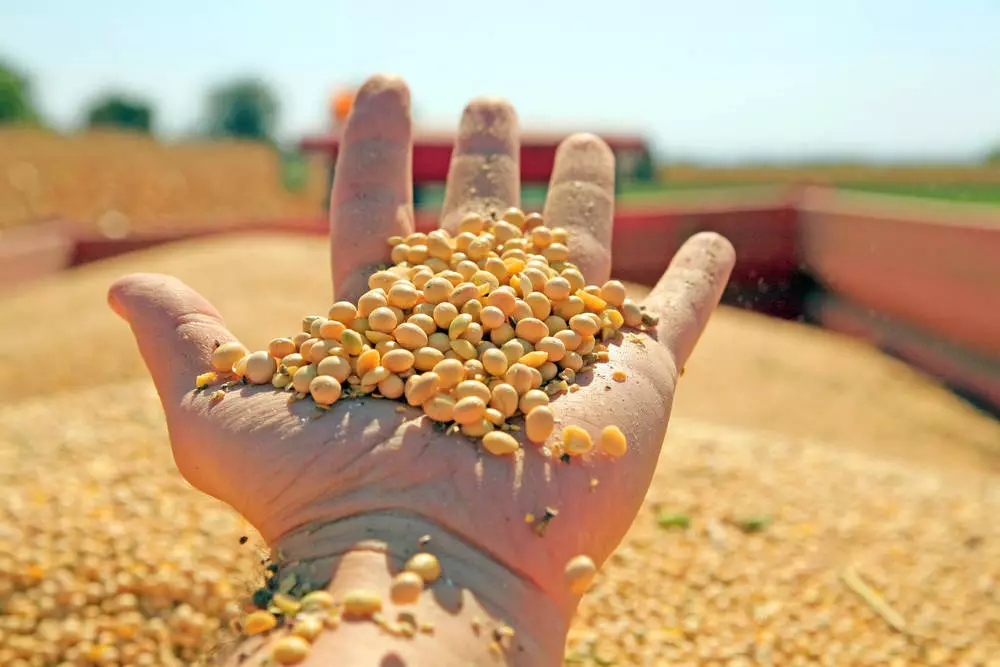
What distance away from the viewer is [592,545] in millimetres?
1444

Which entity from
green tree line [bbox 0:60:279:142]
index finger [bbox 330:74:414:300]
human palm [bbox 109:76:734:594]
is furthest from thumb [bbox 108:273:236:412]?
green tree line [bbox 0:60:279:142]

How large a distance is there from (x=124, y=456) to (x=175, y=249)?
205 inches

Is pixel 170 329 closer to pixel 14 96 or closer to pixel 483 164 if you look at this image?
pixel 483 164

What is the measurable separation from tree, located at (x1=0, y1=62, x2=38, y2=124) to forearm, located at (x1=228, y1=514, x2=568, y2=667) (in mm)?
38116

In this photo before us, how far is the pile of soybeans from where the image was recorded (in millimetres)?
2186

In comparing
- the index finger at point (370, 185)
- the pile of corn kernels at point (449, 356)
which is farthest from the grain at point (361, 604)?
the index finger at point (370, 185)

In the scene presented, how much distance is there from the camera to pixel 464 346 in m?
1.56

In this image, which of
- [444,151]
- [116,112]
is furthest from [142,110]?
[444,151]

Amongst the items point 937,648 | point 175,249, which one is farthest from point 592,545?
point 175,249

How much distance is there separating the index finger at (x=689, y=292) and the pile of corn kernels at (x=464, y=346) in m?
0.08

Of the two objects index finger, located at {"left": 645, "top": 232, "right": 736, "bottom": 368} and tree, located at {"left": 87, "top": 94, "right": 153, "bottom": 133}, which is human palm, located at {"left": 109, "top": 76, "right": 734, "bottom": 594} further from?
tree, located at {"left": 87, "top": 94, "right": 153, "bottom": 133}

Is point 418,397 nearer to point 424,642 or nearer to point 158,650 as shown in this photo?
point 424,642

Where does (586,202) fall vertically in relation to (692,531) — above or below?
above

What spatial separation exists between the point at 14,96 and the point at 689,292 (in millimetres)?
41365
